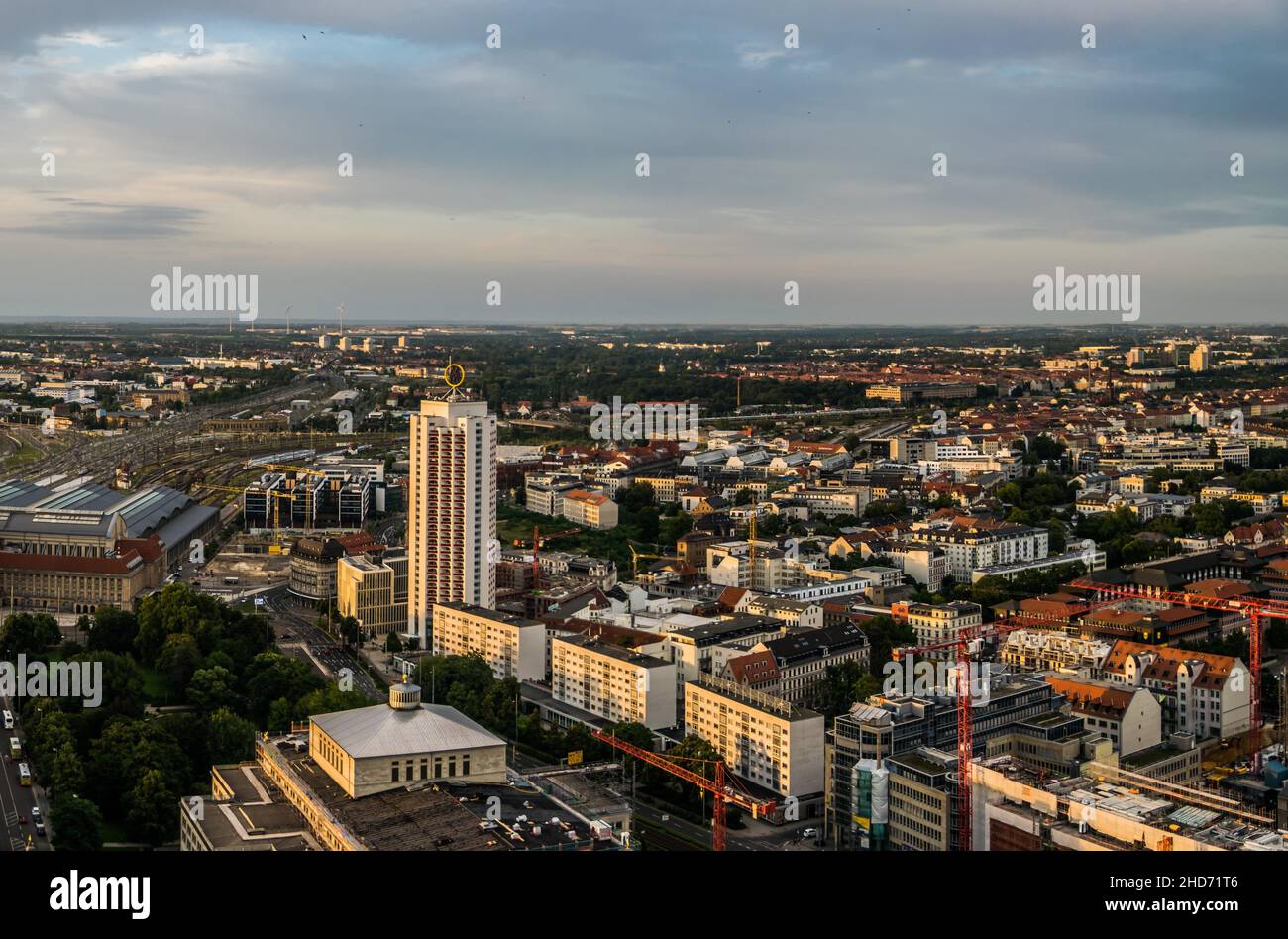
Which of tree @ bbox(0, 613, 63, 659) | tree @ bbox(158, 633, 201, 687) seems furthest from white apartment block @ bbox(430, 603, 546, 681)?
tree @ bbox(0, 613, 63, 659)

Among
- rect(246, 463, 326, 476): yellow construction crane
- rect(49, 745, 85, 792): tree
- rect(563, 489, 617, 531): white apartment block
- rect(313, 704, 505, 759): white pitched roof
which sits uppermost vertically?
rect(246, 463, 326, 476): yellow construction crane

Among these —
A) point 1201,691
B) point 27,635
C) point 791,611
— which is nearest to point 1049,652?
point 1201,691

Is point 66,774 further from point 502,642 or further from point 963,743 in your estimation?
point 963,743

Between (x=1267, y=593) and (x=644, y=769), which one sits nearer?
(x=644, y=769)

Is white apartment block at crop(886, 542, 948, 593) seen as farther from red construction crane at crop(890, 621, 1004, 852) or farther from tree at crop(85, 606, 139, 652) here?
tree at crop(85, 606, 139, 652)

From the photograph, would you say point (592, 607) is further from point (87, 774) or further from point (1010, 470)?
point (1010, 470)
